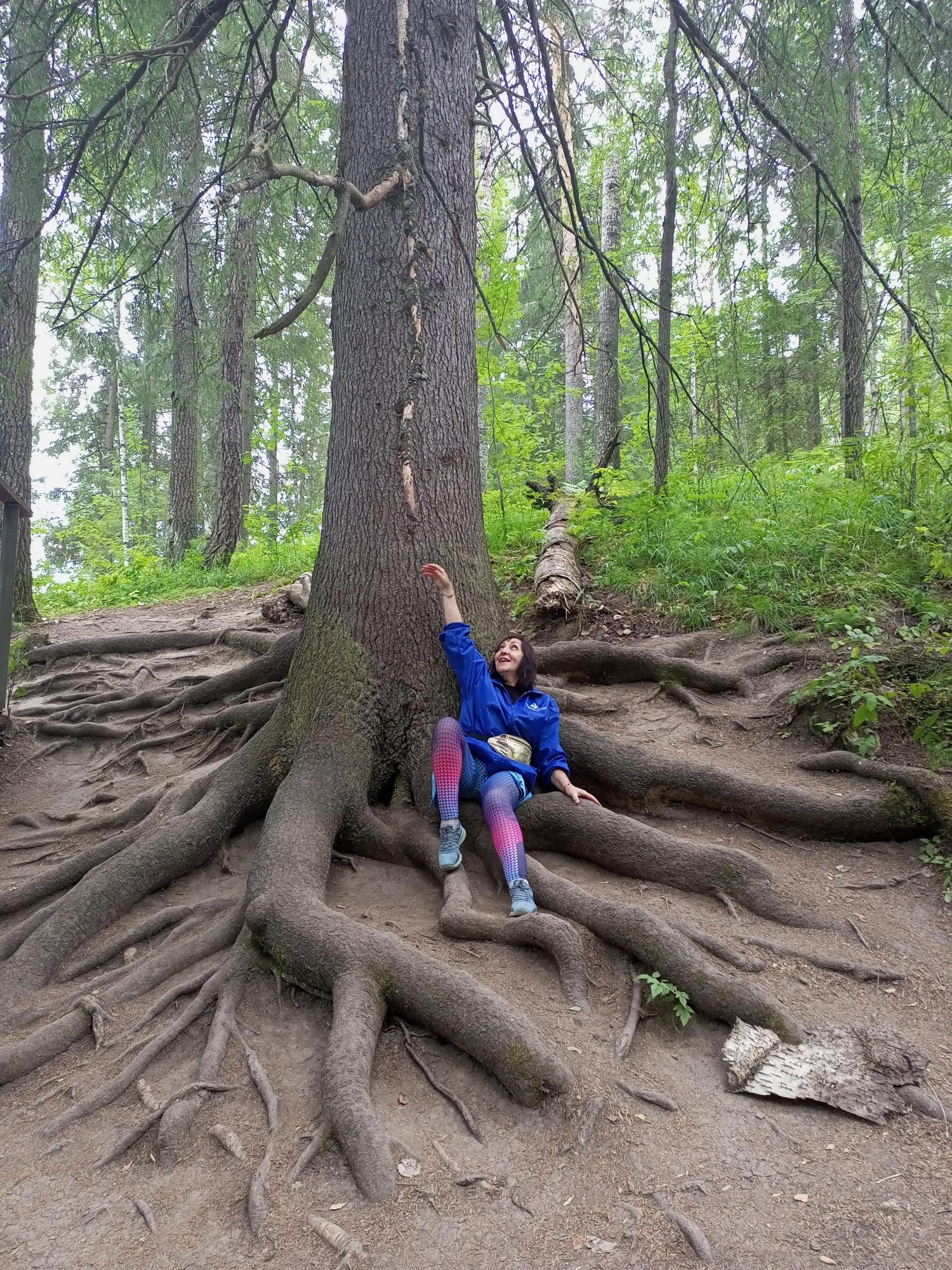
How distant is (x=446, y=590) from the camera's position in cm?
411

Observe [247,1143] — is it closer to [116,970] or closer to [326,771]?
[116,970]

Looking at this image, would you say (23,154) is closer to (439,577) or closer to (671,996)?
(439,577)

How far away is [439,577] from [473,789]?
1.14 metres

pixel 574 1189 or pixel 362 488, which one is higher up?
pixel 362 488

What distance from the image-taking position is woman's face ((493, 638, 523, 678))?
423cm

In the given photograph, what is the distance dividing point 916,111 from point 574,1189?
6917 mm

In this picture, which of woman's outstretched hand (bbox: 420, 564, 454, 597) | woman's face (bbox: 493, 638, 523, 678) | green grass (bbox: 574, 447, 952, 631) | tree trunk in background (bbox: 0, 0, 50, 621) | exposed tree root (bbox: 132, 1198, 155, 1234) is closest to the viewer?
exposed tree root (bbox: 132, 1198, 155, 1234)

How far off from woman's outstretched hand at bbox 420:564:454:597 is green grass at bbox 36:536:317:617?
262 inches

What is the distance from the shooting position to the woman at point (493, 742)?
3.69 metres

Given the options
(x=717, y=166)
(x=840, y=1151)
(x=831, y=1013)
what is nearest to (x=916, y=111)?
(x=717, y=166)

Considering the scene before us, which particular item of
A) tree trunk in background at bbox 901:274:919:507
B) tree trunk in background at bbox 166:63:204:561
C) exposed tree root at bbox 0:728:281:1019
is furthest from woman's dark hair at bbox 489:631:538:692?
tree trunk in background at bbox 166:63:204:561

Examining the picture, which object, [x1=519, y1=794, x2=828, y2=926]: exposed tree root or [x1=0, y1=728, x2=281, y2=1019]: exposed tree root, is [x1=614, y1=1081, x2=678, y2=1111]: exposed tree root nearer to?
[x1=519, y1=794, x2=828, y2=926]: exposed tree root

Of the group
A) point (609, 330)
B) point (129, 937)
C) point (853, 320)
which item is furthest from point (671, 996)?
point (609, 330)

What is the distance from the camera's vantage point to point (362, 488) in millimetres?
4227
